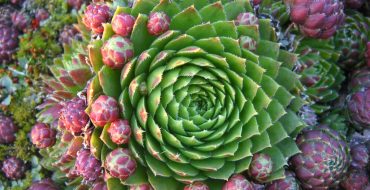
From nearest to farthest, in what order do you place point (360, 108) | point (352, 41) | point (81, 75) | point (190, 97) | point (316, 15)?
point (190, 97), point (81, 75), point (316, 15), point (360, 108), point (352, 41)

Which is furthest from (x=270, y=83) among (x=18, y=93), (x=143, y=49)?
(x=18, y=93)

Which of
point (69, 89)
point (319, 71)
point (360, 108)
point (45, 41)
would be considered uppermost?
point (69, 89)

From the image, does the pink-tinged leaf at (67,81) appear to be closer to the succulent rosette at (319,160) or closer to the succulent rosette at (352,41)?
the succulent rosette at (319,160)

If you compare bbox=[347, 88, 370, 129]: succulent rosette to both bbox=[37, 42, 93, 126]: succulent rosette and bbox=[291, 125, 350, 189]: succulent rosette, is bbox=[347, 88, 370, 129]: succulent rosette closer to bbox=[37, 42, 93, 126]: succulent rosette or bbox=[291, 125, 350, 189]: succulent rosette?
bbox=[291, 125, 350, 189]: succulent rosette

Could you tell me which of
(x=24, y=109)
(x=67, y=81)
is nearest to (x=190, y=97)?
(x=67, y=81)

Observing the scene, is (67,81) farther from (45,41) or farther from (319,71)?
(319,71)

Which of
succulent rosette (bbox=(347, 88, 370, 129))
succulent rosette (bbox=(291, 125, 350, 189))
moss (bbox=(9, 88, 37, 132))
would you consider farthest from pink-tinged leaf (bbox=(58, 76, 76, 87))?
succulent rosette (bbox=(347, 88, 370, 129))

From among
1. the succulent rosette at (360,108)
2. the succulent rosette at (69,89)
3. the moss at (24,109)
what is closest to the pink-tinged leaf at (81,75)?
the succulent rosette at (69,89)

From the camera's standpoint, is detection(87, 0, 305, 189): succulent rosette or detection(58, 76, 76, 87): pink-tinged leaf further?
detection(58, 76, 76, 87): pink-tinged leaf
